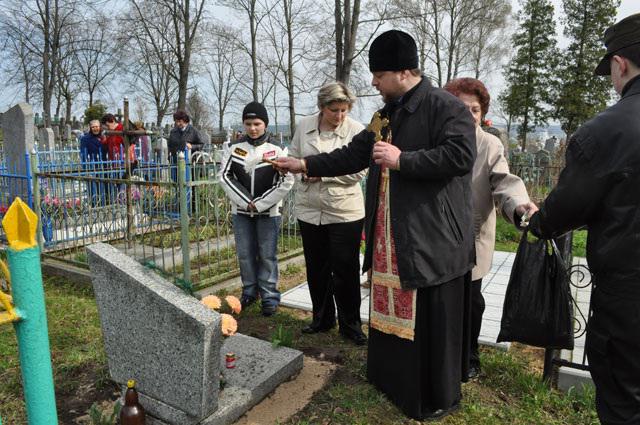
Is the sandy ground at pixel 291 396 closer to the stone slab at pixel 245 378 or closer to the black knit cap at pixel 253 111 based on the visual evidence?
the stone slab at pixel 245 378

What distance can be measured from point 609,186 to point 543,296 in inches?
40.0

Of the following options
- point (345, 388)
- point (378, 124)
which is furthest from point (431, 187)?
point (345, 388)

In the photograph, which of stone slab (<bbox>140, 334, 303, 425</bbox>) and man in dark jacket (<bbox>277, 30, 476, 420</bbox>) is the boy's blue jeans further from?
man in dark jacket (<bbox>277, 30, 476, 420</bbox>)

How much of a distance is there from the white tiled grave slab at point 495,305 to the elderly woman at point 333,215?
608 millimetres

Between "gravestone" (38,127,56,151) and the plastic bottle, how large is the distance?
12.2m

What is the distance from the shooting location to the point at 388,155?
2.41 metres

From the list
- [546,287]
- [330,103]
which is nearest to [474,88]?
[330,103]

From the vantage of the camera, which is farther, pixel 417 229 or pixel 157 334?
pixel 417 229

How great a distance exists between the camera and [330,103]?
3.47 meters

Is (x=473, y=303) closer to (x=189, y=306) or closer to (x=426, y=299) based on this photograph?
(x=426, y=299)

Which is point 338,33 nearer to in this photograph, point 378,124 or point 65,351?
point 378,124

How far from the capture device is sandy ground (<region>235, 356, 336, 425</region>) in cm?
271

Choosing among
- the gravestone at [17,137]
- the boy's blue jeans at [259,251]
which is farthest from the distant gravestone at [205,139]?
the boy's blue jeans at [259,251]

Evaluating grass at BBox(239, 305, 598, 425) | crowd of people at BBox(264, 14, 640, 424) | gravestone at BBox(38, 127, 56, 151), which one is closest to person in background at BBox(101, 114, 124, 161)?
gravestone at BBox(38, 127, 56, 151)
